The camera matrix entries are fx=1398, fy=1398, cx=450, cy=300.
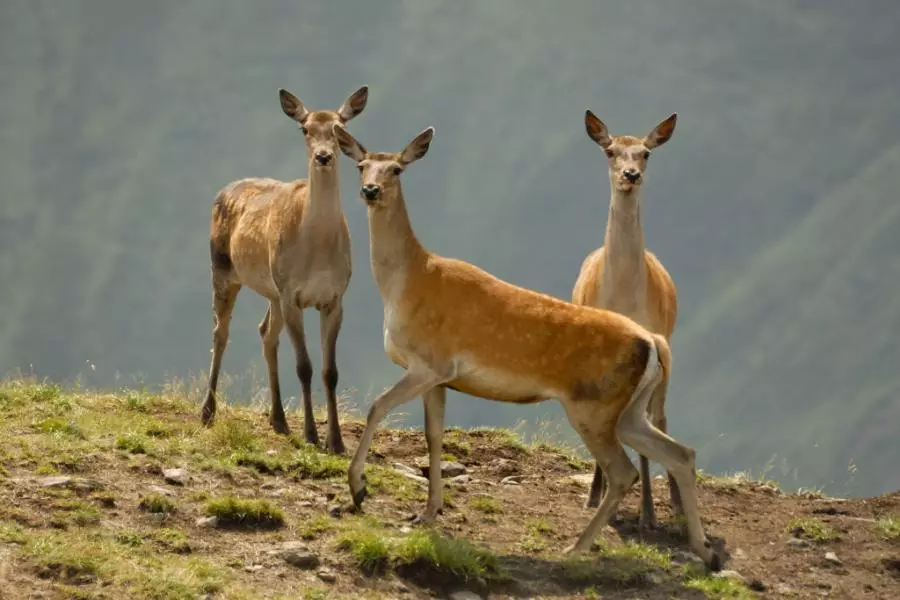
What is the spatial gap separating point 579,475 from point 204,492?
428cm

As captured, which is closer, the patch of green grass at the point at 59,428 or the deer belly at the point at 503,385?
the deer belly at the point at 503,385

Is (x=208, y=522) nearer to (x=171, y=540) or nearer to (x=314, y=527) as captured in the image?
(x=171, y=540)

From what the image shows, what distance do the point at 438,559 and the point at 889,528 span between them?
434 cm

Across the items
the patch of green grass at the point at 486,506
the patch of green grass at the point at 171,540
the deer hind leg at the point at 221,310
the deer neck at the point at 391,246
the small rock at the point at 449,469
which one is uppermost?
the deer hind leg at the point at 221,310

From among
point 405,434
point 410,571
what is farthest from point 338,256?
point 410,571

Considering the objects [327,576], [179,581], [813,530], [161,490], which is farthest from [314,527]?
[813,530]

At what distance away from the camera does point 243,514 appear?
31.6ft

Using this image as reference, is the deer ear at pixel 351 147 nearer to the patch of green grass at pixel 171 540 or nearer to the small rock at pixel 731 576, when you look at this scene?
the patch of green grass at pixel 171 540

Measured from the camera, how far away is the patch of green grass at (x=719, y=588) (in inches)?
370

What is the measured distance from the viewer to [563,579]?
9.38 metres

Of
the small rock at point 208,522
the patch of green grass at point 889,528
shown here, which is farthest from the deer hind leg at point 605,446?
the patch of green grass at point 889,528

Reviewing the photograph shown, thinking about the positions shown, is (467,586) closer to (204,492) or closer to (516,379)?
(516,379)

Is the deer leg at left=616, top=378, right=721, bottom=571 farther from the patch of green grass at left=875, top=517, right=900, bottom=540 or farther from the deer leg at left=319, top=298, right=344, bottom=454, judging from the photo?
the deer leg at left=319, top=298, right=344, bottom=454

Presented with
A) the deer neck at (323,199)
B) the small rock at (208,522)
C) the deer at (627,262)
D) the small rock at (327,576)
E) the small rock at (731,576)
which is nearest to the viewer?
the small rock at (327,576)
